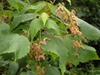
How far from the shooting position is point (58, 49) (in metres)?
1.07

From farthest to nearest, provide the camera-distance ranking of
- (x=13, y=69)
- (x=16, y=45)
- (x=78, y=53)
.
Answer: (x=13, y=69)
(x=78, y=53)
(x=16, y=45)

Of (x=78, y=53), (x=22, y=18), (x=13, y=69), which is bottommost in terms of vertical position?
(x=13, y=69)

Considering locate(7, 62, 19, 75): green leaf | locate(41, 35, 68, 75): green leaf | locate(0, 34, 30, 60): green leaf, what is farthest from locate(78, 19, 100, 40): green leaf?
locate(7, 62, 19, 75): green leaf

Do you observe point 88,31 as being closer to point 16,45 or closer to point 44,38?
point 44,38

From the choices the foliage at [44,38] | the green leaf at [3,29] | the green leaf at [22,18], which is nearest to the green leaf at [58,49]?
the foliage at [44,38]

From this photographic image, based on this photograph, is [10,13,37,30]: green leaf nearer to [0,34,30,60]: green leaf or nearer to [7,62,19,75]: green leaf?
[0,34,30,60]: green leaf

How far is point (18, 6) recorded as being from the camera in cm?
126

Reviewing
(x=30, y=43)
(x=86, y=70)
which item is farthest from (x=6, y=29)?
(x=86, y=70)

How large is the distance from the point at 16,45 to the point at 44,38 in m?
0.12

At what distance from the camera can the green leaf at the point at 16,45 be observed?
1.01 metres

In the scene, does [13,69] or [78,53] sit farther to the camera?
[13,69]

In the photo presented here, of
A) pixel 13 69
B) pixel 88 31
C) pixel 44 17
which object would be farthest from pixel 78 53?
pixel 13 69

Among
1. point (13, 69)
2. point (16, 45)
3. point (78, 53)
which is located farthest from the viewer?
point (13, 69)

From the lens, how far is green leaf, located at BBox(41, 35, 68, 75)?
3.43 feet
